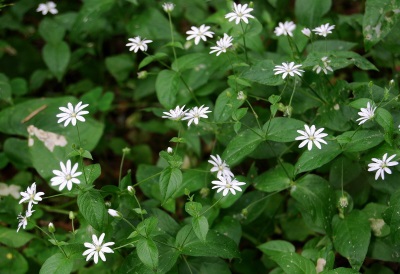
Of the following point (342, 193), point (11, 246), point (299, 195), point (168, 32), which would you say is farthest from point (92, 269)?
point (168, 32)

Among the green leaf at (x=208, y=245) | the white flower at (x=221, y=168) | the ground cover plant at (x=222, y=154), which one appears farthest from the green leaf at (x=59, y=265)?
the white flower at (x=221, y=168)

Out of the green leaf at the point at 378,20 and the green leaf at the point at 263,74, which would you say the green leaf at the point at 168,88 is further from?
the green leaf at the point at 378,20

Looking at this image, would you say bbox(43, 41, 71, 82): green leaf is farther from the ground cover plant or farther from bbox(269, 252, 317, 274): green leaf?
bbox(269, 252, 317, 274): green leaf

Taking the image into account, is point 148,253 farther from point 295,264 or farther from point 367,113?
point 367,113

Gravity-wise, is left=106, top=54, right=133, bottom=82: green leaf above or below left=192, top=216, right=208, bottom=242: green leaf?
below

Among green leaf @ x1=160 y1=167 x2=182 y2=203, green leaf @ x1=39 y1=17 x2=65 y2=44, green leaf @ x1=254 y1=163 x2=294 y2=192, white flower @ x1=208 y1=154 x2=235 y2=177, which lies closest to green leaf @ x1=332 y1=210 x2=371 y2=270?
green leaf @ x1=254 y1=163 x2=294 y2=192

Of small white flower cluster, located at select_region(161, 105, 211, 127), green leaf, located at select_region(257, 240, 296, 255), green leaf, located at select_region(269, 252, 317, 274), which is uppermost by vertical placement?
small white flower cluster, located at select_region(161, 105, 211, 127)

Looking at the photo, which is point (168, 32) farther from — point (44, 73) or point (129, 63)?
point (44, 73)

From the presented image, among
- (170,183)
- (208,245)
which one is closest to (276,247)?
(208,245)
